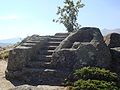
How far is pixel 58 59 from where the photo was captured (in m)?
20.5

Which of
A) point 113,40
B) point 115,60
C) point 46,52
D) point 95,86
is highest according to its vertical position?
point 113,40

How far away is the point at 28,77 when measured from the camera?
19953 millimetres

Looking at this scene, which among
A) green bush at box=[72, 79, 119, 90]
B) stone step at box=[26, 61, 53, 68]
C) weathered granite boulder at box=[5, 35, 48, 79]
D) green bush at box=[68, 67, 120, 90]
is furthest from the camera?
stone step at box=[26, 61, 53, 68]

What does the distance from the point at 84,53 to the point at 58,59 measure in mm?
2290

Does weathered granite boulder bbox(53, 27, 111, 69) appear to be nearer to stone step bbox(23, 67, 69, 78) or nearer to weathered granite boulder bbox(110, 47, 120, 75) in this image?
stone step bbox(23, 67, 69, 78)

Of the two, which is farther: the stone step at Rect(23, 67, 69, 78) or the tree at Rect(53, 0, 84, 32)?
the tree at Rect(53, 0, 84, 32)

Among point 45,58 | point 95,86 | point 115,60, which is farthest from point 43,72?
point 95,86

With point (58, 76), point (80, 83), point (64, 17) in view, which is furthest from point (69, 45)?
point (64, 17)

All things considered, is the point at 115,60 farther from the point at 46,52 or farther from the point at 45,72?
the point at 46,52

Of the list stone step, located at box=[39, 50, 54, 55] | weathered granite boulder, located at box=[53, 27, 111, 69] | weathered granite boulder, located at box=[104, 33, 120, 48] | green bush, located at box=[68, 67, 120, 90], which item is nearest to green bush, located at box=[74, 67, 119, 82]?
green bush, located at box=[68, 67, 120, 90]

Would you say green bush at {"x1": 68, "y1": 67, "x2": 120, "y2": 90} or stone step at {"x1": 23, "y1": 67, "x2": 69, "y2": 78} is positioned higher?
green bush at {"x1": 68, "y1": 67, "x2": 120, "y2": 90}

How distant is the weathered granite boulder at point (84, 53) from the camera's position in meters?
18.8

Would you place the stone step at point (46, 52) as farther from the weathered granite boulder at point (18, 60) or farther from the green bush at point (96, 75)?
the green bush at point (96, 75)

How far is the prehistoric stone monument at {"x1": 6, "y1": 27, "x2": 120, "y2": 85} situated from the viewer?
1900cm
